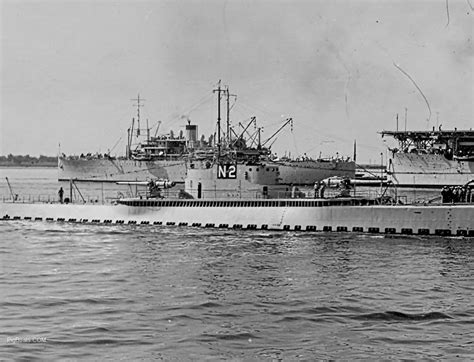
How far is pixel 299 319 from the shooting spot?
24.4 metres

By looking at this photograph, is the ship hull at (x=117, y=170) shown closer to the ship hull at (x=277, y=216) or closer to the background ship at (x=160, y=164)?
the background ship at (x=160, y=164)

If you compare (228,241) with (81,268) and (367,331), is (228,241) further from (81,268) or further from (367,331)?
(367,331)

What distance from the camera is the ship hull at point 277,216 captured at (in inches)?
1816

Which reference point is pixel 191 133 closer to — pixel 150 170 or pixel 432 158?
pixel 150 170

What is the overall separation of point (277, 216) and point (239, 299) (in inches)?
942

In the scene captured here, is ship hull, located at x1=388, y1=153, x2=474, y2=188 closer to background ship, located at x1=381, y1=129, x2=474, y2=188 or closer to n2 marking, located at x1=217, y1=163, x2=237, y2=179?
background ship, located at x1=381, y1=129, x2=474, y2=188

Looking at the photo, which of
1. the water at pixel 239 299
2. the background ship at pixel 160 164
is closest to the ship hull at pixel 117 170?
the background ship at pixel 160 164

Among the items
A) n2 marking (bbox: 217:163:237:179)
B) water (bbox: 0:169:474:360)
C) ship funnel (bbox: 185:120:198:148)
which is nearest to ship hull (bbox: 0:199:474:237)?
water (bbox: 0:169:474:360)

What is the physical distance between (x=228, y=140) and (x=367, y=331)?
3983 cm

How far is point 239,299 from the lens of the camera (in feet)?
90.0

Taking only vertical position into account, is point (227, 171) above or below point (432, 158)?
below

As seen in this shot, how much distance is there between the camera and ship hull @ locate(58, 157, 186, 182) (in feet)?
401

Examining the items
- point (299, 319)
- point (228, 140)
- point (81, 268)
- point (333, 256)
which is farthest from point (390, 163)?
point (299, 319)

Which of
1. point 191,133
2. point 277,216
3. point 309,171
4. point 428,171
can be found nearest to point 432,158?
point 428,171
